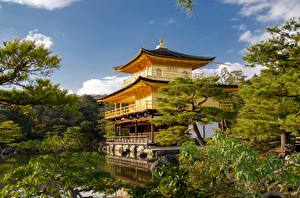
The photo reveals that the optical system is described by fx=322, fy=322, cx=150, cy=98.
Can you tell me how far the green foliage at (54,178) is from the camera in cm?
514

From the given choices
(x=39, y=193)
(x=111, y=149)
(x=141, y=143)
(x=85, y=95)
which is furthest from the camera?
(x=85, y=95)

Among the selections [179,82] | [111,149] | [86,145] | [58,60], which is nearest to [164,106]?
[179,82]

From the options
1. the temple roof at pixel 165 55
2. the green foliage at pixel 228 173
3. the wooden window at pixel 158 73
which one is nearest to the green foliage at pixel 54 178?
the green foliage at pixel 228 173

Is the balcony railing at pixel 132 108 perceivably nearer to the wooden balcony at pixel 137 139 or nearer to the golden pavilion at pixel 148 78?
the golden pavilion at pixel 148 78

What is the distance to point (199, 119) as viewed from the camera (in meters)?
14.1

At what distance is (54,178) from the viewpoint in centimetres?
538

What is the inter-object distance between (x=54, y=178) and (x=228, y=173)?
2.84 metres

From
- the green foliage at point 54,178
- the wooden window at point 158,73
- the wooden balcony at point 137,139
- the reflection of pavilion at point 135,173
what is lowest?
the reflection of pavilion at point 135,173

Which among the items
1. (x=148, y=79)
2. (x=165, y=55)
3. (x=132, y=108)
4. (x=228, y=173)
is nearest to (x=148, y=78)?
(x=148, y=79)

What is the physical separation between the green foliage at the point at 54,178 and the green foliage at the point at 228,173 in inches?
35.8

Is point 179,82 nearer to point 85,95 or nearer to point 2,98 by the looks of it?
point 2,98

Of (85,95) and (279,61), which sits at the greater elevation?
(85,95)

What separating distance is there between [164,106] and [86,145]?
27.8 meters

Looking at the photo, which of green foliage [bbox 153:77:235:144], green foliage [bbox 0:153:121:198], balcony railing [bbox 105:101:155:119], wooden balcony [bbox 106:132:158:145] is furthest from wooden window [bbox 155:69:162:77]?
green foliage [bbox 0:153:121:198]
